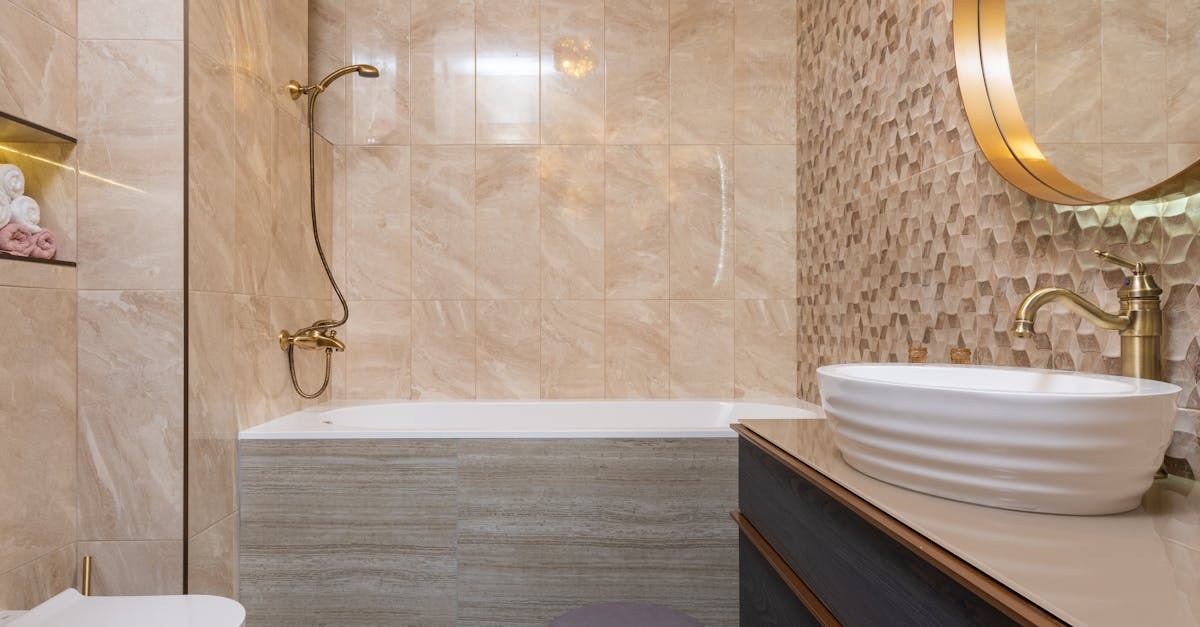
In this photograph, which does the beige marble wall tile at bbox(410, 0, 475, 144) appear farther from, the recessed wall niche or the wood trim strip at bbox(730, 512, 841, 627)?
the wood trim strip at bbox(730, 512, 841, 627)

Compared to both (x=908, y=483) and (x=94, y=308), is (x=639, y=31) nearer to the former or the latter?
(x=94, y=308)

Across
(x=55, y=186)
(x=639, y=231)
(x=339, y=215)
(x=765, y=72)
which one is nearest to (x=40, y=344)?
(x=55, y=186)

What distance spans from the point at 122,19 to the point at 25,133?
39 cm

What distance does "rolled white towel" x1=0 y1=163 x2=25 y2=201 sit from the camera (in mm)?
1515

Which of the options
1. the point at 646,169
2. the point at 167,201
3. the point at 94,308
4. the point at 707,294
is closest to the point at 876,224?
the point at 707,294

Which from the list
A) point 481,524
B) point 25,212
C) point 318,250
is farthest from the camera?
point 318,250

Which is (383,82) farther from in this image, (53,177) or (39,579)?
(39,579)

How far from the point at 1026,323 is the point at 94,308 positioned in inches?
82.7

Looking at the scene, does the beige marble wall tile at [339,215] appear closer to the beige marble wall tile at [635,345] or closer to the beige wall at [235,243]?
the beige wall at [235,243]

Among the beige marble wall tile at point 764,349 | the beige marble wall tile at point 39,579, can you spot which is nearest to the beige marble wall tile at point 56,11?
the beige marble wall tile at point 39,579

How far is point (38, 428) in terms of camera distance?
158 cm

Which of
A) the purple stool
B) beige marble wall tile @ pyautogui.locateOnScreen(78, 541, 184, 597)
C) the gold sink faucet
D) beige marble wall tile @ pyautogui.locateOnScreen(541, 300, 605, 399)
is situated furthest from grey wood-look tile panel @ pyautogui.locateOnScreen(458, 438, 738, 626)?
the gold sink faucet

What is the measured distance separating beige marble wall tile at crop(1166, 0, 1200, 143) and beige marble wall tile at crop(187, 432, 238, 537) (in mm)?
2194

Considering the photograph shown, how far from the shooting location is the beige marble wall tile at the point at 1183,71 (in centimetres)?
92
